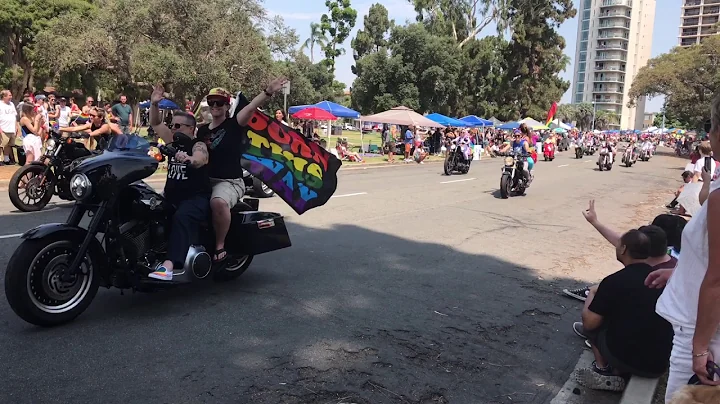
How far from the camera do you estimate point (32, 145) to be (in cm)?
1139

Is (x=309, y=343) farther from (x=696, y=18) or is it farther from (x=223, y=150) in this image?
(x=696, y=18)

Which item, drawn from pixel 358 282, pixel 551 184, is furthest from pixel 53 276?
pixel 551 184

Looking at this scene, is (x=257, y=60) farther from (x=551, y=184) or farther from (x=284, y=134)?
(x=284, y=134)

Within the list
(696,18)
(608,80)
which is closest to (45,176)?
(608,80)

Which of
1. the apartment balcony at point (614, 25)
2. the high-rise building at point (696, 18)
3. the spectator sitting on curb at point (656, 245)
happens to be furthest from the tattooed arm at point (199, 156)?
the high-rise building at point (696, 18)

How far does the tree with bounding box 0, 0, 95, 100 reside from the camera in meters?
33.8

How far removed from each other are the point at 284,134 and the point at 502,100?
51.8 meters

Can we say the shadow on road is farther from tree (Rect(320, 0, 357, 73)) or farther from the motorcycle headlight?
tree (Rect(320, 0, 357, 73))

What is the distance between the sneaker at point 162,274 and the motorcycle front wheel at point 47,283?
1.40ft

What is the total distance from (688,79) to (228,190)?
55.9 metres

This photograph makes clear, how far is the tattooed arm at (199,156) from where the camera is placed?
4.33 m

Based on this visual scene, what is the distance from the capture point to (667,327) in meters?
3.54

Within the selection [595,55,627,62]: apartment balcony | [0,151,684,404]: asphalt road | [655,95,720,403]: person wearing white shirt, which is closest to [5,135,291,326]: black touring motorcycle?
[0,151,684,404]: asphalt road

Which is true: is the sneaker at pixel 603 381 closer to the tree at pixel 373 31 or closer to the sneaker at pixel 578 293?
the sneaker at pixel 578 293
